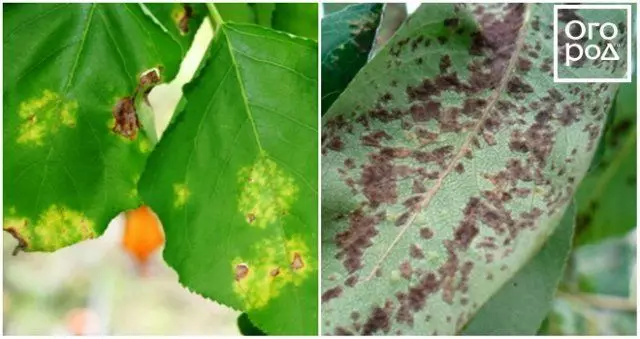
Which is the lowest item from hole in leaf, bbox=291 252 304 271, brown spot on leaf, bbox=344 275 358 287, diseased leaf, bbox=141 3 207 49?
hole in leaf, bbox=291 252 304 271

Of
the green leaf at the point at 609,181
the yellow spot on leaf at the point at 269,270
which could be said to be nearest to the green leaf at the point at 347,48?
the yellow spot on leaf at the point at 269,270

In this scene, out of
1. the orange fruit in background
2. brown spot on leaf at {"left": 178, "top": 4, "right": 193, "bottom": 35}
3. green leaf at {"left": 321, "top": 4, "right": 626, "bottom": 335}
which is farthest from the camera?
the orange fruit in background

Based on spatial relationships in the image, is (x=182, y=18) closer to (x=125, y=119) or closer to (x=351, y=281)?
(x=125, y=119)

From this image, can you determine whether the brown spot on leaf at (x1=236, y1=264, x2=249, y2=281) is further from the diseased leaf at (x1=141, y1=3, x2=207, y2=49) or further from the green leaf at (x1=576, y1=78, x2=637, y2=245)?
the green leaf at (x1=576, y1=78, x2=637, y2=245)

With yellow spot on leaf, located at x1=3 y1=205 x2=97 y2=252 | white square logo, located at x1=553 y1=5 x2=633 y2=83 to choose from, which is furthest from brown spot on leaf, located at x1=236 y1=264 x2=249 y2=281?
white square logo, located at x1=553 y1=5 x2=633 y2=83

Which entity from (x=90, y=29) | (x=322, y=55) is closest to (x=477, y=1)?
(x=322, y=55)

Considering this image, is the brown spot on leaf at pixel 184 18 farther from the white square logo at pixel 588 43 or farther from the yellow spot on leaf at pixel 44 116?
the white square logo at pixel 588 43

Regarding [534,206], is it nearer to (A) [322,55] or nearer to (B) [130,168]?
(A) [322,55]

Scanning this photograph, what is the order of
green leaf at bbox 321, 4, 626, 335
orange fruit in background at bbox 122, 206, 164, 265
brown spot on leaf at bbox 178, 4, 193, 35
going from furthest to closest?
orange fruit in background at bbox 122, 206, 164, 265, brown spot on leaf at bbox 178, 4, 193, 35, green leaf at bbox 321, 4, 626, 335
